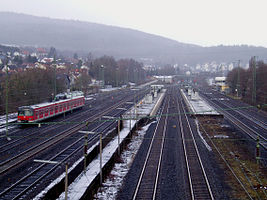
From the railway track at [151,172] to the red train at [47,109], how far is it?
34.6 ft

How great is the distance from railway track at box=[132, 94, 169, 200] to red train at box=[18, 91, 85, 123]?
10546 mm

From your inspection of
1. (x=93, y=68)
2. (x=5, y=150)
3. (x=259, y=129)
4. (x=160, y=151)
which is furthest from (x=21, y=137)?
(x=93, y=68)

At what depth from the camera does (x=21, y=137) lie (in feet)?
69.2

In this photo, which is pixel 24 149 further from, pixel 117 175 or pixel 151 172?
pixel 151 172

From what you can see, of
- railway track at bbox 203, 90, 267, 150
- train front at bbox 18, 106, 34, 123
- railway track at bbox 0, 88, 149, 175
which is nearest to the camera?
railway track at bbox 0, 88, 149, 175

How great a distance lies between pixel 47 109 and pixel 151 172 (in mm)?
16297

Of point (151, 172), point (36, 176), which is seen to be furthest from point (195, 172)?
point (36, 176)

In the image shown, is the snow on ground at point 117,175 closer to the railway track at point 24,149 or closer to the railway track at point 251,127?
the railway track at point 24,149

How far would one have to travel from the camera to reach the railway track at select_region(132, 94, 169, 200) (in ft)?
39.4

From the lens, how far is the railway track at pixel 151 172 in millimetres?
12023

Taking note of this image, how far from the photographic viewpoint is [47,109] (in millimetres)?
27859

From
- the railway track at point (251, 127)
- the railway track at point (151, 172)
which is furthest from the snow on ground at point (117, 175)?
the railway track at point (251, 127)

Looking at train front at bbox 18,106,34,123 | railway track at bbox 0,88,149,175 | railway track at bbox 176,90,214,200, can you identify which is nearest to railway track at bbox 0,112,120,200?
railway track at bbox 0,88,149,175

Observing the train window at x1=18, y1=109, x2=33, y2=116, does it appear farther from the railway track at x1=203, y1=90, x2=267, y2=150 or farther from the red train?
the railway track at x1=203, y1=90, x2=267, y2=150
